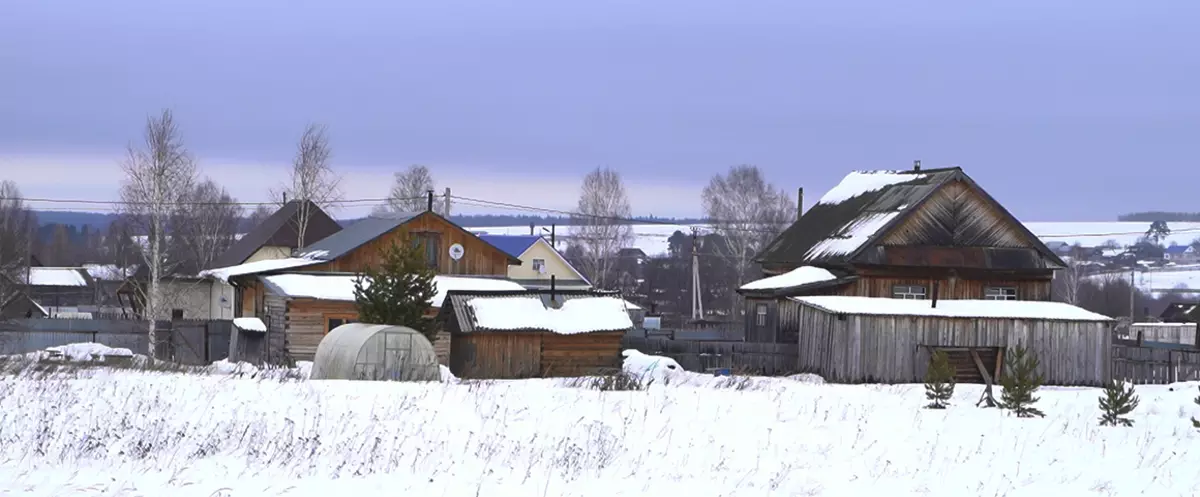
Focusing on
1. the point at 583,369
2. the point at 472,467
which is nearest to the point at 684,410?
the point at 472,467

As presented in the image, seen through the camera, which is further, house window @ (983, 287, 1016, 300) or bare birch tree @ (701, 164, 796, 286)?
bare birch tree @ (701, 164, 796, 286)

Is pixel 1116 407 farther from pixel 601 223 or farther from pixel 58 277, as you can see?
pixel 58 277

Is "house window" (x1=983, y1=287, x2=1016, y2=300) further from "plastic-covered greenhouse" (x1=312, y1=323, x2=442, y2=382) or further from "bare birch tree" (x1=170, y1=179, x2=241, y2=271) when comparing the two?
"bare birch tree" (x1=170, y1=179, x2=241, y2=271)

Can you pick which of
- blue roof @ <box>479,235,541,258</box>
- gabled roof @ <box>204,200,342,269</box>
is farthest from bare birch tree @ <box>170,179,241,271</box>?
blue roof @ <box>479,235,541,258</box>

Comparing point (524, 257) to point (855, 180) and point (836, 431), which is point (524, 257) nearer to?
point (855, 180)

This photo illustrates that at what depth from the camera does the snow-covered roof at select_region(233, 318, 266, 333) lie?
41625 millimetres

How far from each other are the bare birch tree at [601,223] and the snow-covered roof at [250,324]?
36.2 meters

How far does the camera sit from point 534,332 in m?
35.5

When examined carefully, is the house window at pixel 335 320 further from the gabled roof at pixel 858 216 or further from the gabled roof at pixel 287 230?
the gabled roof at pixel 287 230

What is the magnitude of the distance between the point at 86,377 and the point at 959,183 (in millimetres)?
31756

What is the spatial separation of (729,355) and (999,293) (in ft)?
32.8

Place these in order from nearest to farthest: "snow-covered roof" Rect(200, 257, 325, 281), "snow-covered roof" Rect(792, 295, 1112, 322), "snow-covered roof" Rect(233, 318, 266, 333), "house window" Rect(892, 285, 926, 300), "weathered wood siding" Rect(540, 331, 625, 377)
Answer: "weathered wood siding" Rect(540, 331, 625, 377), "snow-covered roof" Rect(792, 295, 1112, 322), "snow-covered roof" Rect(233, 318, 266, 333), "house window" Rect(892, 285, 926, 300), "snow-covered roof" Rect(200, 257, 325, 281)

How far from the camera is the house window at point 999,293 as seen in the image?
1689 inches

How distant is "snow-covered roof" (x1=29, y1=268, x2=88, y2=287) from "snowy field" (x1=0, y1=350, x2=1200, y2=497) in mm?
82902
